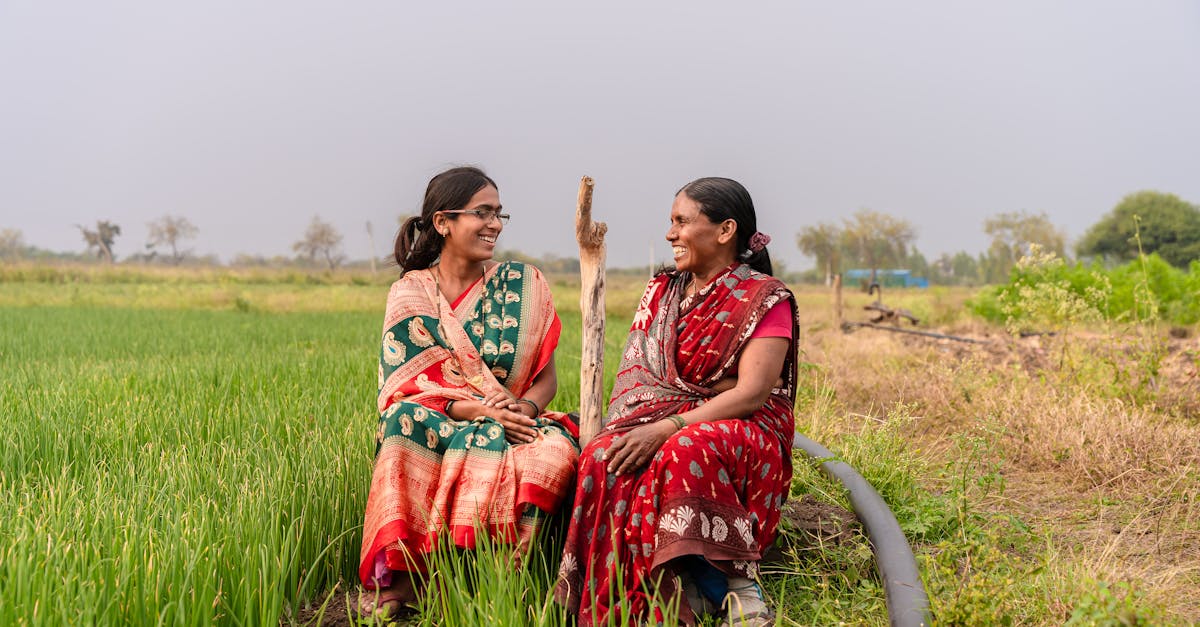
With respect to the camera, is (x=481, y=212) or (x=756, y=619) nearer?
(x=756, y=619)

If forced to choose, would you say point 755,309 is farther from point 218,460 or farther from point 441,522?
point 218,460

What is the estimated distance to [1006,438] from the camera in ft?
14.3

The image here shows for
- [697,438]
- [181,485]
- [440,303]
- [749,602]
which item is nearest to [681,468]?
[697,438]

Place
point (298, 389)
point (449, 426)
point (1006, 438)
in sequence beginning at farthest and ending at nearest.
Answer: point (298, 389)
point (1006, 438)
point (449, 426)

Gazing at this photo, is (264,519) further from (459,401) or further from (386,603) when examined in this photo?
(459,401)

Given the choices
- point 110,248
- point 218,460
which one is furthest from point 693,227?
point 110,248

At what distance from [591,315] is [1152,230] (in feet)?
141

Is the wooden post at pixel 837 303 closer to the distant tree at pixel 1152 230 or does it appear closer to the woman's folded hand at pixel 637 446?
the woman's folded hand at pixel 637 446

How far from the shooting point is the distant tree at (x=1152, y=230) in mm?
35906

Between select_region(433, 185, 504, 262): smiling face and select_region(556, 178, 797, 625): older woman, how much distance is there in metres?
0.62

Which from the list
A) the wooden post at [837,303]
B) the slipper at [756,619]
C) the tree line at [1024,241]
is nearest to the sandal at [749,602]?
the slipper at [756,619]

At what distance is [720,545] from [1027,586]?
884 millimetres

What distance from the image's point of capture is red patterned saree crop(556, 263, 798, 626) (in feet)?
7.39

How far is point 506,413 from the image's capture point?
2.74 meters
